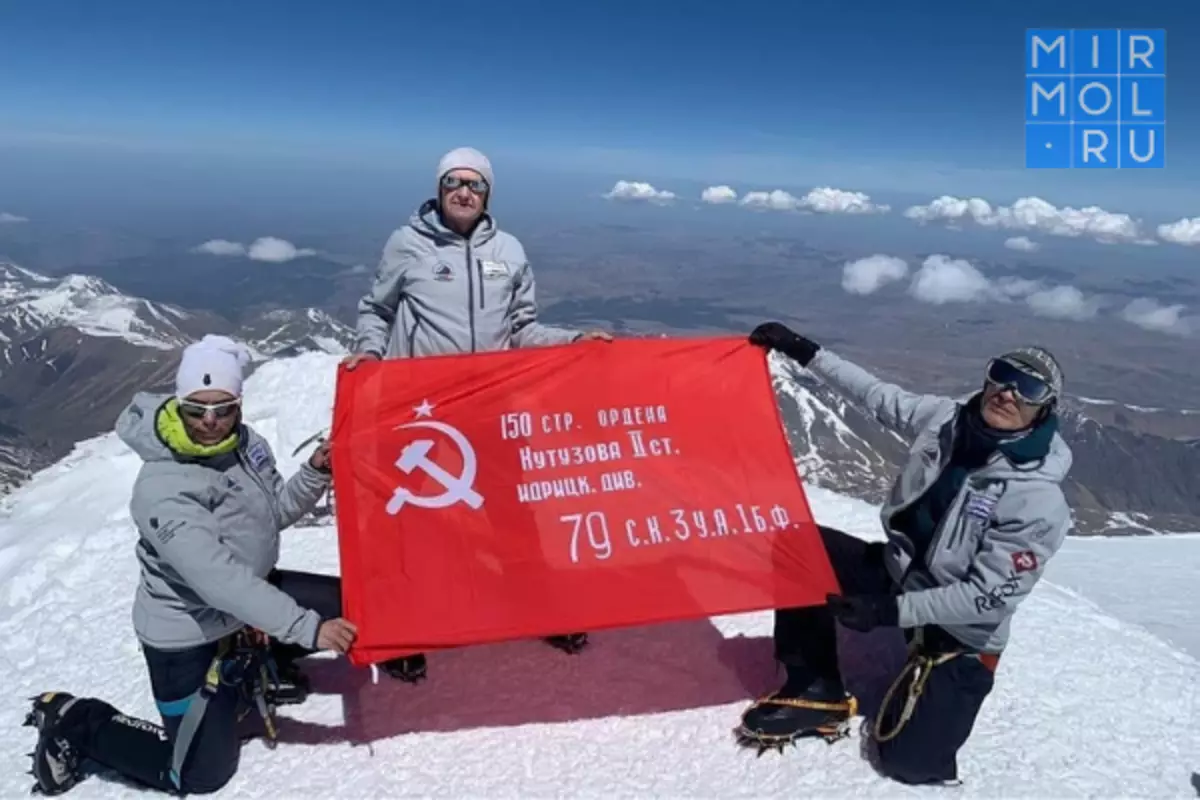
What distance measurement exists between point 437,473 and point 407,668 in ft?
5.58

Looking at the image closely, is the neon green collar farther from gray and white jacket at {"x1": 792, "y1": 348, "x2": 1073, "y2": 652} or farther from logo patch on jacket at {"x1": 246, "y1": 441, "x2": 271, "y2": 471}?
gray and white jacket at {"x1": 792, "y1": 348, "x2": 1073, "y2": 652}

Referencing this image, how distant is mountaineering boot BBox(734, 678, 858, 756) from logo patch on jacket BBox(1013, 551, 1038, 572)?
1.86 meters

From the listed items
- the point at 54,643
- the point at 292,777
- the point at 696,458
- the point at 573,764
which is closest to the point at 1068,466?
the point at 696,458

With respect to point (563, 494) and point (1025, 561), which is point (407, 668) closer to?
point (563, 494)

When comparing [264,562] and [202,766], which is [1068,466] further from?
[202,766]

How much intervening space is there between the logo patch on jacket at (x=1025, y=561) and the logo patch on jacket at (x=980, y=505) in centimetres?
29

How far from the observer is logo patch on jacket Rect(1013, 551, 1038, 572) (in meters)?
5.05

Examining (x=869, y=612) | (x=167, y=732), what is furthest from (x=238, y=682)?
(x=869, y=612)

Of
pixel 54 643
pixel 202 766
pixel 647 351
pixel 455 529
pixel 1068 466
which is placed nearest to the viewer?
pixel 1068 466

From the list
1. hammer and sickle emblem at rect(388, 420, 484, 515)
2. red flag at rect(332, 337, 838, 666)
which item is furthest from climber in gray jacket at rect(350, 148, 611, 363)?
hammer and sickle emblem at rect(388, 420, 484, 515)

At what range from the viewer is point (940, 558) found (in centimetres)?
546

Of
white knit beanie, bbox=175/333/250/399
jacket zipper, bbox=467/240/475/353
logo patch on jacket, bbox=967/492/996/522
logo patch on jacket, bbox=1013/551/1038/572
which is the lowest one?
logo patch on jacket, bbox=1013/551/1038/572

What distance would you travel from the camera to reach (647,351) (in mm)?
7055

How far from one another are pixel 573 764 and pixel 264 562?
2.74 m
